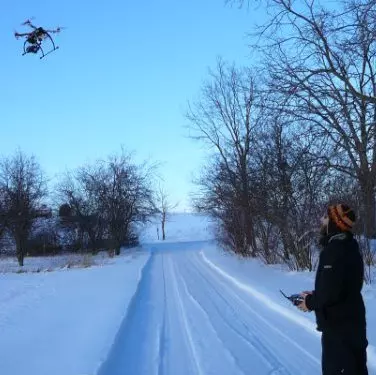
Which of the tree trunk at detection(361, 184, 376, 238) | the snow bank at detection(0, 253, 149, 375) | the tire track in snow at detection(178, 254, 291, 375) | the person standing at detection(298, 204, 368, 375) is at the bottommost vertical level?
the tire track in snow at detection(178, 254, 291, 375)

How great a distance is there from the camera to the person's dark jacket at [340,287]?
13.4 feet

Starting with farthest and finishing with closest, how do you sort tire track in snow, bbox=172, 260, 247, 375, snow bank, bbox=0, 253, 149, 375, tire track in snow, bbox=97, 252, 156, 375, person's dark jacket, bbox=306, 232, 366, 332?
tire track in snow, bbox=172, 260, 247, 375 → tire track in snow, bbox=97, 252, 156, 375 → snow bank, bbox=0, 253, 149, 375 → person's dark jacket, bbox=306, 232, 366, 332

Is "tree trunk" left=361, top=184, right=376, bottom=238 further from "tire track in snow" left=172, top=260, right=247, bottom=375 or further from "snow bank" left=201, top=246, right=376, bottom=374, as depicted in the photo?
"tire track in snow" left=172, top=260, right=247, bottom=375

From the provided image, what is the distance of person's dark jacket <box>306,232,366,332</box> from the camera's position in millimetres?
4098

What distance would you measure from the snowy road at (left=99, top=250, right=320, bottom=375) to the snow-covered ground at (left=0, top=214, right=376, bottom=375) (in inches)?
0.6

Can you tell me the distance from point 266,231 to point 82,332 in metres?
14.9

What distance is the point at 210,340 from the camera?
856 centimetres

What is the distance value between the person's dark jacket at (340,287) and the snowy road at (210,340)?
2.65 m

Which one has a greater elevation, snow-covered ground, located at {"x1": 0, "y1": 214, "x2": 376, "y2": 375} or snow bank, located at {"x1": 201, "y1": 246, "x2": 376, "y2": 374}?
snow bank, located at {"x1": 201, "y1": 246, "x2": 376, "y2": 374}

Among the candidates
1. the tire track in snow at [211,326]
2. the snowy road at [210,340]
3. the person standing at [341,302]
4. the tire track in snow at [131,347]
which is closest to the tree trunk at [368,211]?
the snowy road at [210,340]

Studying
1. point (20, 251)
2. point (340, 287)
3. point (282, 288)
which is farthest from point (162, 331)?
point (20, 251)

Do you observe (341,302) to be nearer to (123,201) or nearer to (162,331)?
(162,331)

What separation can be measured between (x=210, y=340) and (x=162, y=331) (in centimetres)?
123

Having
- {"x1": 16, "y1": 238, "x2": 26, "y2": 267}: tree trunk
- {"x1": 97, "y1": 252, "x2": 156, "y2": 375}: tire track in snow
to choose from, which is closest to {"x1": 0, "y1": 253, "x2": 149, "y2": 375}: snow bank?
{"x1": 97, "y1": 252, "x2": 156, "y2": 375}: tire track in snow
